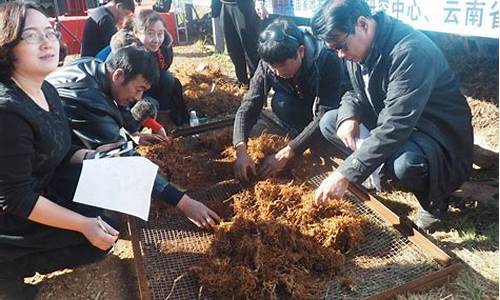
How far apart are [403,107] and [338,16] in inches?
22.7

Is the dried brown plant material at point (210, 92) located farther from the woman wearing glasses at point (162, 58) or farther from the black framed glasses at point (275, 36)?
the black framed glasses at point (275, 36)

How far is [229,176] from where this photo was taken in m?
3.25

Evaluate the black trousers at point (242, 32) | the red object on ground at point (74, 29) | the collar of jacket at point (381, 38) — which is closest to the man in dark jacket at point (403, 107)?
the collar of jacket at point (381, 38)

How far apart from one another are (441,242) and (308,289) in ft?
3.31

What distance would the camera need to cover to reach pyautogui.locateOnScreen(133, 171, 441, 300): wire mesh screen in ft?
7.06

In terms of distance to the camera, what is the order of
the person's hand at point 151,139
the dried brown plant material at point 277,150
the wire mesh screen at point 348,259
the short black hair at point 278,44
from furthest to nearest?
the person's hand at point 151,139
the dried brown plant material at point 277,150
the short black hair at point 278,44
the wire mesh screen at point 348,259

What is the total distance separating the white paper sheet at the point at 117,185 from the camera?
6.68 ft

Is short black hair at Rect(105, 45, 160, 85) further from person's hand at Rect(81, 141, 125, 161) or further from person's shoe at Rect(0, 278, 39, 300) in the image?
person's shoe at Rect(0, 278, 39, 300)

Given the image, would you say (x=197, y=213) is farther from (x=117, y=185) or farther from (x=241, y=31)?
(x=241, y=31)

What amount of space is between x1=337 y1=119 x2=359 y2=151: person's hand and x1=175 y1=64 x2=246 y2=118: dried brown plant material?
86.1 inches

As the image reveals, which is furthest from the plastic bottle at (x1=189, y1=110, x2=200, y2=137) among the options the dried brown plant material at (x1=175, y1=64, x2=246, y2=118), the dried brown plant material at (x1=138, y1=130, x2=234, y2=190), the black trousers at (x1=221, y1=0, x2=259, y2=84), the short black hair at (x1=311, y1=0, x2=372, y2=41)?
the short black hair at (x1=311, y1=0, x2=372, y2=41)

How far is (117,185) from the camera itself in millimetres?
2061

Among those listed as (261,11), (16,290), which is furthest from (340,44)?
(261,11)

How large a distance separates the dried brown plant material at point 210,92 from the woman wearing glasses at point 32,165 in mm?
2583
